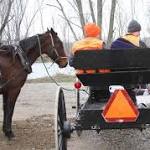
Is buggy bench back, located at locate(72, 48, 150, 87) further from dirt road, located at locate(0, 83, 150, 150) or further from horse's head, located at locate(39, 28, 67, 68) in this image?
horse's head, located at locate(39, 28, 67, 68)

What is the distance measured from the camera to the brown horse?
895 cm

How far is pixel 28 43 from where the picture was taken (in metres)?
9.23

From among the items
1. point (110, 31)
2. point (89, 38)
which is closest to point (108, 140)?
point (89, 38)

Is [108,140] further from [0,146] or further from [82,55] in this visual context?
[82,55]

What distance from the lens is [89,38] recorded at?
7.29 meters

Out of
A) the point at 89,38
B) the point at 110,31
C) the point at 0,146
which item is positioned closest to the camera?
the point at 89,38

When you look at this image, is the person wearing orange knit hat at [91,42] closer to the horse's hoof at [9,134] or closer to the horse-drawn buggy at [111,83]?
the horse-drawn buggy at [111,83]

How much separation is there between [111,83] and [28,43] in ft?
9.02

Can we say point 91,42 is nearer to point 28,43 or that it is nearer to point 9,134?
point 28,43

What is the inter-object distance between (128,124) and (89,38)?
59.7 inches

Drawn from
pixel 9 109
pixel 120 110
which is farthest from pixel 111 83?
pixel 9 109

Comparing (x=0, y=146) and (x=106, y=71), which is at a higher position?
(x=106, y=71)

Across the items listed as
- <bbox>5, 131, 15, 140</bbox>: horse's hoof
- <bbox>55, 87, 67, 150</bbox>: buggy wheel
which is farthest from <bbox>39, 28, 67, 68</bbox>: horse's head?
<bbox>55, 87, 67, 150</bbox>: buggy wheel

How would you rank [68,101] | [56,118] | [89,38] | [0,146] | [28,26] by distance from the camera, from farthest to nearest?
[28,26] → [68,101] → [0,146] → [89,38] → [56,118]
